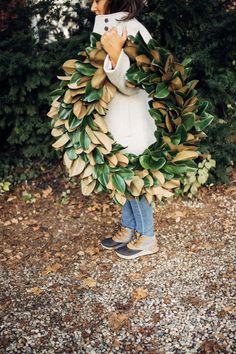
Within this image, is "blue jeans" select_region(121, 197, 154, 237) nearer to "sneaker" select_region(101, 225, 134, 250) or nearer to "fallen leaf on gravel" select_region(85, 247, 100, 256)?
"sneaker" select_region(101, 225, 134, 250)

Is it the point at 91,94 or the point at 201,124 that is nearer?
the point at 91,94

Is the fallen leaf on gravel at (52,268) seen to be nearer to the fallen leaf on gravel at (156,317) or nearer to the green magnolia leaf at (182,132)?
the fallen leaf on gravel at (156,317)

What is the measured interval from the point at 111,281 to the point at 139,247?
40 centimetres

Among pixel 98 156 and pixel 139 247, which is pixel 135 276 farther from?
pixel 98 156

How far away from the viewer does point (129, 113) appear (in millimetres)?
3168

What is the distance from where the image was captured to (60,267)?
3744 mm

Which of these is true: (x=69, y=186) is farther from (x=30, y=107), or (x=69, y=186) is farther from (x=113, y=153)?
(x=113, y=153)

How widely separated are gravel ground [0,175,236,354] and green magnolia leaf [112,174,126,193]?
30.8 inches

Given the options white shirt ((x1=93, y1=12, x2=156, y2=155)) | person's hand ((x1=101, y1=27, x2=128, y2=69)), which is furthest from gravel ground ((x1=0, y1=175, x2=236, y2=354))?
person's hand ((x1=101, y1=27, x2=128, y2=69))

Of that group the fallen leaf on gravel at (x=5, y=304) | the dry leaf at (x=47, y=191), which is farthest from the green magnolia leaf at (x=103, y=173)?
the dry leaf at (x=47, y=191)

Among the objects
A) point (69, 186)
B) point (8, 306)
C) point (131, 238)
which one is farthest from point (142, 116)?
point (69, 186)

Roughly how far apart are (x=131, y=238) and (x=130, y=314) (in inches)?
34.7

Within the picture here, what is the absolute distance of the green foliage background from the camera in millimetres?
4332

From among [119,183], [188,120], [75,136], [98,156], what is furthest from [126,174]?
[188,120]
